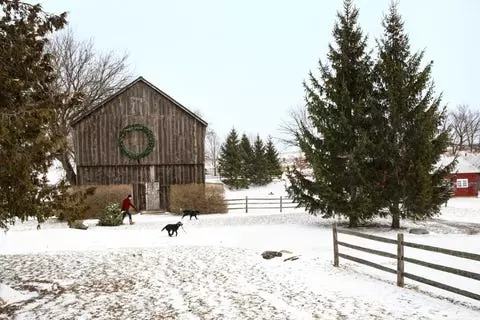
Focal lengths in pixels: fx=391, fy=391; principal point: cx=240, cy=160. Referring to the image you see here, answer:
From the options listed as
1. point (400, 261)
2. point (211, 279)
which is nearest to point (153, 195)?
point (211, 279)

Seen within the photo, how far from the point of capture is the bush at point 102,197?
2491cm

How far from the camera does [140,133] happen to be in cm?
2798

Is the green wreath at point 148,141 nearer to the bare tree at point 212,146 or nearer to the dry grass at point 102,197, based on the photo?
the dry grass at point 102,197

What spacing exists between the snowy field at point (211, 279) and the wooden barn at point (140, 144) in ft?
30.4

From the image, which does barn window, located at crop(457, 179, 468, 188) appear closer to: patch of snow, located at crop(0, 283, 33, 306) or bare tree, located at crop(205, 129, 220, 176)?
patch of snow, located at crop(0, 283, 33, 306)

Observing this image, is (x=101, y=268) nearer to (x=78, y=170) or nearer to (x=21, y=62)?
(x=21, y=62)

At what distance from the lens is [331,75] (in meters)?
20.0

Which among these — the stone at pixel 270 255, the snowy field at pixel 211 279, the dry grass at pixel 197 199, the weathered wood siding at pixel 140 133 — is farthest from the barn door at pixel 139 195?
the stone at pixel 270 255

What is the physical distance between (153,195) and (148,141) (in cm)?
391

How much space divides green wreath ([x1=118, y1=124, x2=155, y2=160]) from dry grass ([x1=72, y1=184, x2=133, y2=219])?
103 inches

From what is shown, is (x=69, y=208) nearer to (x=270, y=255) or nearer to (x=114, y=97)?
(x=270, y=255)

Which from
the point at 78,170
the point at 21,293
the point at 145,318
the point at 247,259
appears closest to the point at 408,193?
the point at 247,259

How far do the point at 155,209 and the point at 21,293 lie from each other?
19.4 m

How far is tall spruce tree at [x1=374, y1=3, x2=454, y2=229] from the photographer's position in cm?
1781
